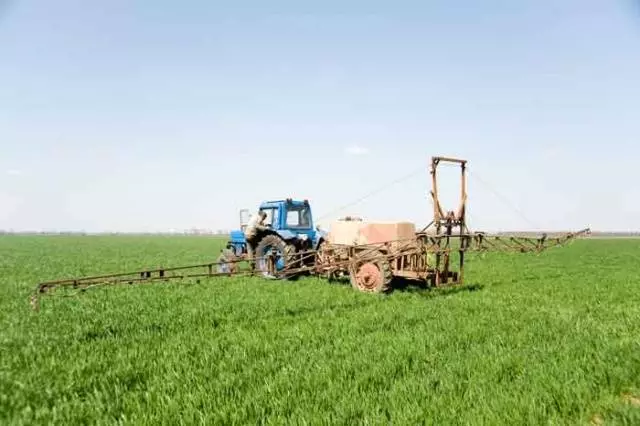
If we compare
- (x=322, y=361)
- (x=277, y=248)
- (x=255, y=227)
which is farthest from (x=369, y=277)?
(x=322, y=361)

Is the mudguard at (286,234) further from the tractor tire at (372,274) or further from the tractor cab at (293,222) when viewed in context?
the tractor tire at (372,274)

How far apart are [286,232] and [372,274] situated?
354 cm

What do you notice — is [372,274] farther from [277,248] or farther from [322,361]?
[322,361]

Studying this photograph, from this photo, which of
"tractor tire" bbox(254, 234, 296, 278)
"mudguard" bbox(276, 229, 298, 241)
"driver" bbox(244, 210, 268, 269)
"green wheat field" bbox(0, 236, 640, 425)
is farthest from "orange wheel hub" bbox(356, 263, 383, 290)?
"driver" bbox(244, 210, 268, 269)

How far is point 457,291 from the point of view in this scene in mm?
12164

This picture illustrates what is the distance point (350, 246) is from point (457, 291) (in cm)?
307

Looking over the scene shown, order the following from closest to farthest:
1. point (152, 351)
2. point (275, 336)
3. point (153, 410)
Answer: point (153, 410)
point (152, 351)
point (275, 336)

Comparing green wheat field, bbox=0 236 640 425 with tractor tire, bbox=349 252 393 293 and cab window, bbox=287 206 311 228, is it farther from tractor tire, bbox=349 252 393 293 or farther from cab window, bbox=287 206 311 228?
cab window, bbox=287 206 311 228

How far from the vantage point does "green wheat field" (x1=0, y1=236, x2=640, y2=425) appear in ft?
14.3

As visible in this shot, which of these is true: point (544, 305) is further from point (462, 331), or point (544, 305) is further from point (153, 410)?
point (153, 410)

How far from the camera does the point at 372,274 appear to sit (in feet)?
38.0

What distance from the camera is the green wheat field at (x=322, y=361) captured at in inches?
172

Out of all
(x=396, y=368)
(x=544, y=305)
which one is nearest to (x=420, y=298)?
(x=544, y=305)

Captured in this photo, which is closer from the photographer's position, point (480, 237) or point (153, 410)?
point (153, 410)
